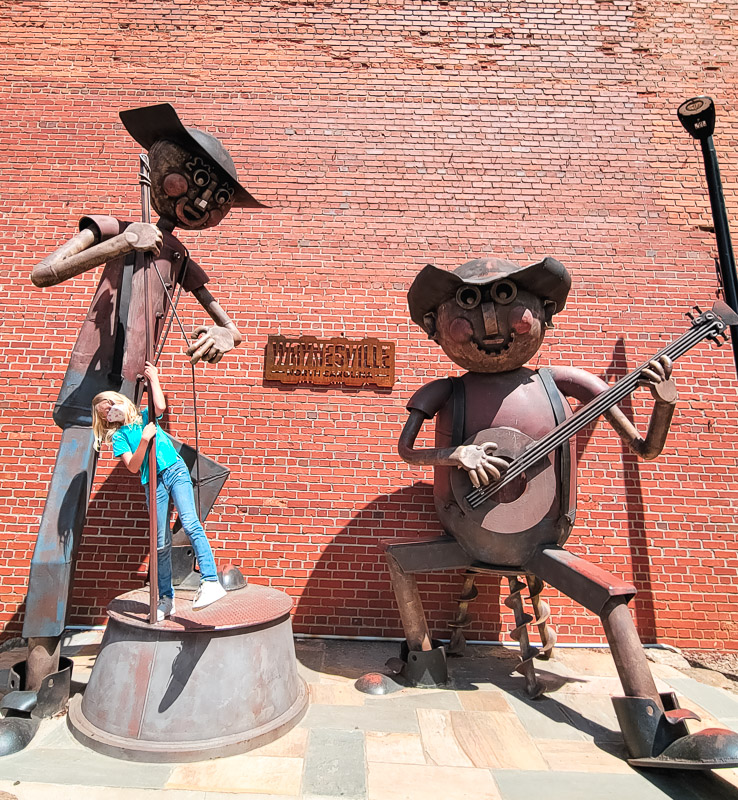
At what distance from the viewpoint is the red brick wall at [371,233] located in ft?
13.6

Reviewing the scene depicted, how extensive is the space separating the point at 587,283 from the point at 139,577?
4.21 m

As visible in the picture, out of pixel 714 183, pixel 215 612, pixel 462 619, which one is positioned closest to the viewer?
pixel 215 612

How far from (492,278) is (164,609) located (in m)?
2.31

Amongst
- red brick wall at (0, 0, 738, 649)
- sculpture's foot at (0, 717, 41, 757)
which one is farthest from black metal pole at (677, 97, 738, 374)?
sculpture's foot at (0, 717, 41, 757)

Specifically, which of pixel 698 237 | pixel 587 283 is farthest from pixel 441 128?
pixel 698 237

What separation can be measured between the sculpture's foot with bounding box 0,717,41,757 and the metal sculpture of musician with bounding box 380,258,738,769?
187 centimetres

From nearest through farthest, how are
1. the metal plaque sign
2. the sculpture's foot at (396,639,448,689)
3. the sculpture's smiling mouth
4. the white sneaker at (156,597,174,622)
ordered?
the white sneaker at (156,597,174,622) → the sculpture's smiling mouth → the sculpture's foot at (396,639,448,689) → the metal plaque sign

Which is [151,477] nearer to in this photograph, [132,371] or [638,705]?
[132,371]

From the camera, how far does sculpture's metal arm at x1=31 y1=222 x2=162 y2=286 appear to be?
273 centimetres

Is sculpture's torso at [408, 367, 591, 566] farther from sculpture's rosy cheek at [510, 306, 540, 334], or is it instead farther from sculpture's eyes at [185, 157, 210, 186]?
sculpture's eyes at [185, 157, 210, 186]

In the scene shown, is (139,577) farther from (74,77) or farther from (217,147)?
(74,77)

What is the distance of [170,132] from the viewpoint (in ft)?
10.1

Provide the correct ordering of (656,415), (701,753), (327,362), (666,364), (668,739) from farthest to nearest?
(327,362) → (656,415) → (666,364) → (668,739) → (701,753)

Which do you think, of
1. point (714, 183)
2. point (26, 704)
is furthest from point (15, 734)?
point (714, 183)
